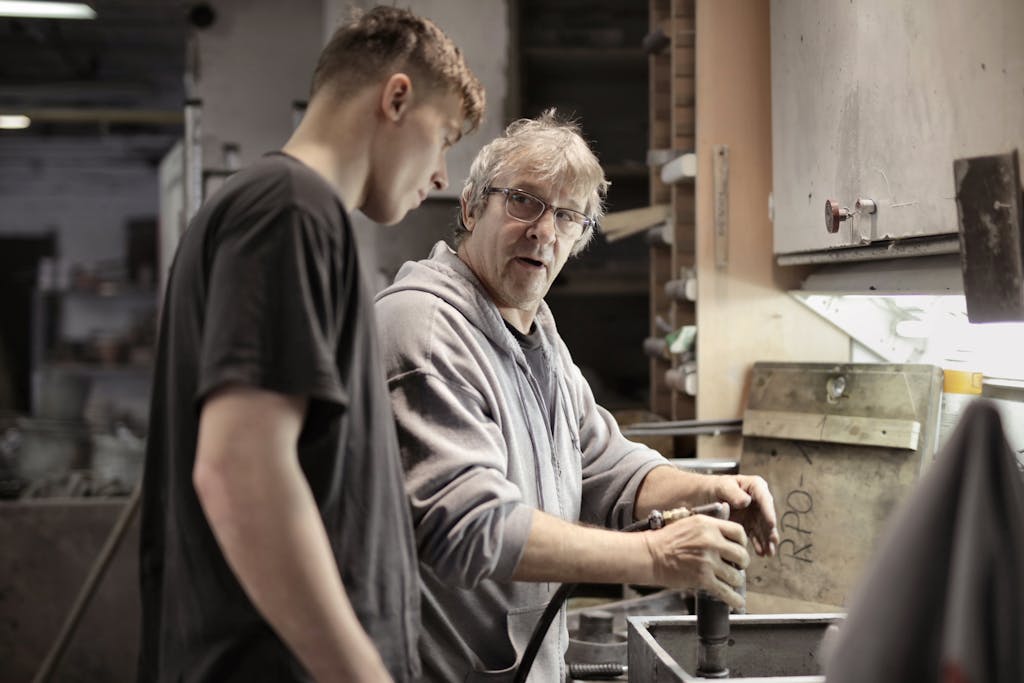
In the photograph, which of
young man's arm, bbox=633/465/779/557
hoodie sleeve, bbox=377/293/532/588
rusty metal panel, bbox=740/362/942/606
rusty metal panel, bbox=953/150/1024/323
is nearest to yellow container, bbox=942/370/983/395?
rusty metal panel, bbox=740/362/942/606

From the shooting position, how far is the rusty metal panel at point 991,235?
133 centimetres


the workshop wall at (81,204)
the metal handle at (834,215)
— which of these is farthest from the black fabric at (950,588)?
the workshop wall at (81,204)

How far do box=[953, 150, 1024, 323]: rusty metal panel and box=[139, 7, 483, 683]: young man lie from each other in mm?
699

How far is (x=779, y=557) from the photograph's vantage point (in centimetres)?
229

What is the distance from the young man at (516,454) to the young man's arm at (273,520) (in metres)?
0.37

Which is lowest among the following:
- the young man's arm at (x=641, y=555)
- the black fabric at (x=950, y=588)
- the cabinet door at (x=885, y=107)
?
the young man's arm at (x=641, y=555)

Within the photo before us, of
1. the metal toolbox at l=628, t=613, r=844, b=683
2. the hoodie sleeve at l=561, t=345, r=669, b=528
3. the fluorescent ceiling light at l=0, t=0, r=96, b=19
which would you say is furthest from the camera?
the fluorescent ceiling light at l=0, t=0, r=96, b=19

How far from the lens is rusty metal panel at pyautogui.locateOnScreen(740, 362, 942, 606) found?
2125 mm

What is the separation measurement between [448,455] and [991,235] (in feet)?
2.58

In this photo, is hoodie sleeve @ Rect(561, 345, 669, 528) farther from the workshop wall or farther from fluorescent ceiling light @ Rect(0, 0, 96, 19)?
the workshop wall

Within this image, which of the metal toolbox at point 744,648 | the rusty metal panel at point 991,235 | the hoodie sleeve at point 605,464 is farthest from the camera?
the hoodie sleeve at point 605,464

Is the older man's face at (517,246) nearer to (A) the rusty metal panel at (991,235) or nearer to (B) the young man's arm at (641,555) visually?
(B) the young man's arm at (641,555)

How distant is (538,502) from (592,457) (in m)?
0.30

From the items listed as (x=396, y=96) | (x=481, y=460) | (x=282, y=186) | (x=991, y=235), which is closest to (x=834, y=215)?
(x=991, y=235)
